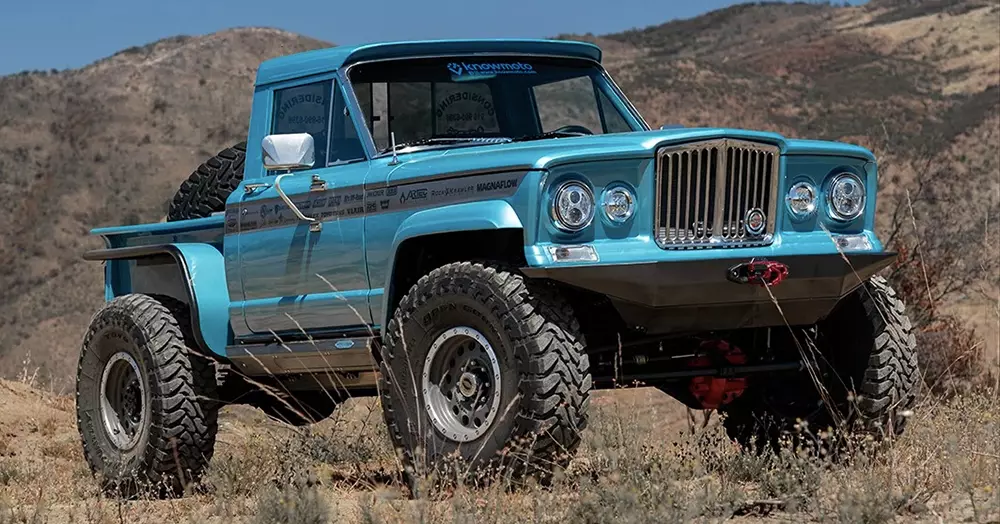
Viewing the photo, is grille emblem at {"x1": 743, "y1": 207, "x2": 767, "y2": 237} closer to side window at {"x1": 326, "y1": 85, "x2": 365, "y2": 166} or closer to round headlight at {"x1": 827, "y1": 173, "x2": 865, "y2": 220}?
round headlight at {"x1": 827, "y1": 173, "x2": 865, "y2": 220}

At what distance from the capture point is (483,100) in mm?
7797

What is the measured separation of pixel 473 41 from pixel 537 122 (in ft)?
1.90

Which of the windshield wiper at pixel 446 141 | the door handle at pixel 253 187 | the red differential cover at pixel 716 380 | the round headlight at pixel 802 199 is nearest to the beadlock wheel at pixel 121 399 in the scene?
the door handle at pixel 253 187

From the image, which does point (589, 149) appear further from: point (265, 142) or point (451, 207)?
point (265, 142)

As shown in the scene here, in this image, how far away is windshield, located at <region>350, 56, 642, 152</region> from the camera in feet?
24.5

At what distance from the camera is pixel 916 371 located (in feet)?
23.0

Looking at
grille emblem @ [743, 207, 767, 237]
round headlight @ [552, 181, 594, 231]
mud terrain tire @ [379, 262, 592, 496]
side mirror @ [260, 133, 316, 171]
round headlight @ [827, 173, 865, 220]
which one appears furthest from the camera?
side mirror @ [260, 133, 316, 171]

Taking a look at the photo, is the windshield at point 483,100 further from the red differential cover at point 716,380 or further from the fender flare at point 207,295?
the red differential cover at point 716,380

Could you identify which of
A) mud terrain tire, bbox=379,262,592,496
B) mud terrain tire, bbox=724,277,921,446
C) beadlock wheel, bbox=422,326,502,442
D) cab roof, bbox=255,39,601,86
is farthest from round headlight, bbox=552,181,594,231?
cab roof, bbox=255,39,601,86

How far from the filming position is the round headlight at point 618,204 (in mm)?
6016

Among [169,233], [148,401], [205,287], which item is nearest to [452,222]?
[205,287]


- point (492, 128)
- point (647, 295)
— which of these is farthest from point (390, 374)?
point (492, 128)

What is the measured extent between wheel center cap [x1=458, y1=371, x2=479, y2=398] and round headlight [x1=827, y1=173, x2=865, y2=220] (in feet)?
6.09

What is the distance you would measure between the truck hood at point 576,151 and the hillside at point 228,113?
20883 millimetres
